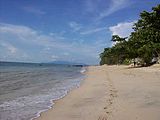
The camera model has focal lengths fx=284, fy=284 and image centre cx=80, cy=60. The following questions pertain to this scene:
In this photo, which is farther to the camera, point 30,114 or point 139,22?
point 139,22

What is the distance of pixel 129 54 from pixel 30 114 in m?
46.9

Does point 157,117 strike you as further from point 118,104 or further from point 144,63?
point 144,63

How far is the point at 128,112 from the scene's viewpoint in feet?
30.3

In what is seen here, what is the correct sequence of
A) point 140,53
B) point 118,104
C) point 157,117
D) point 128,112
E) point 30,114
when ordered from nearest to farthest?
point 157,117 < point 128,112 < point 30,114 < point 118,104 < point 140,53

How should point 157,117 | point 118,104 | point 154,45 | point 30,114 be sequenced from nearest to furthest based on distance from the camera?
point 157,117 < point 30,114 < point 118,104 < point 154,45

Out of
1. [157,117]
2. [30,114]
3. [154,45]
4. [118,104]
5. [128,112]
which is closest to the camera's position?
[157,117]

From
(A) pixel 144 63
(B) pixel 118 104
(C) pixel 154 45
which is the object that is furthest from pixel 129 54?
(B) pixel 118 104

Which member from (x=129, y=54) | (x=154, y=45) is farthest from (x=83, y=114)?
(x=129, y=54)

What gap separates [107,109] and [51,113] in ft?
6.41

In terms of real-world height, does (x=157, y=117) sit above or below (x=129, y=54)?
below

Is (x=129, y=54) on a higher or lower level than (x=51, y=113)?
higher

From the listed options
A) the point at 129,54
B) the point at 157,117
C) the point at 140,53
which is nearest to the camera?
the point at 157,117

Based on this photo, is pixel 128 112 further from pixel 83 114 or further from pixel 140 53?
pixel 140 53

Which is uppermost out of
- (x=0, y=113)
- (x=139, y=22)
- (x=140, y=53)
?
(x=139, y=22)
